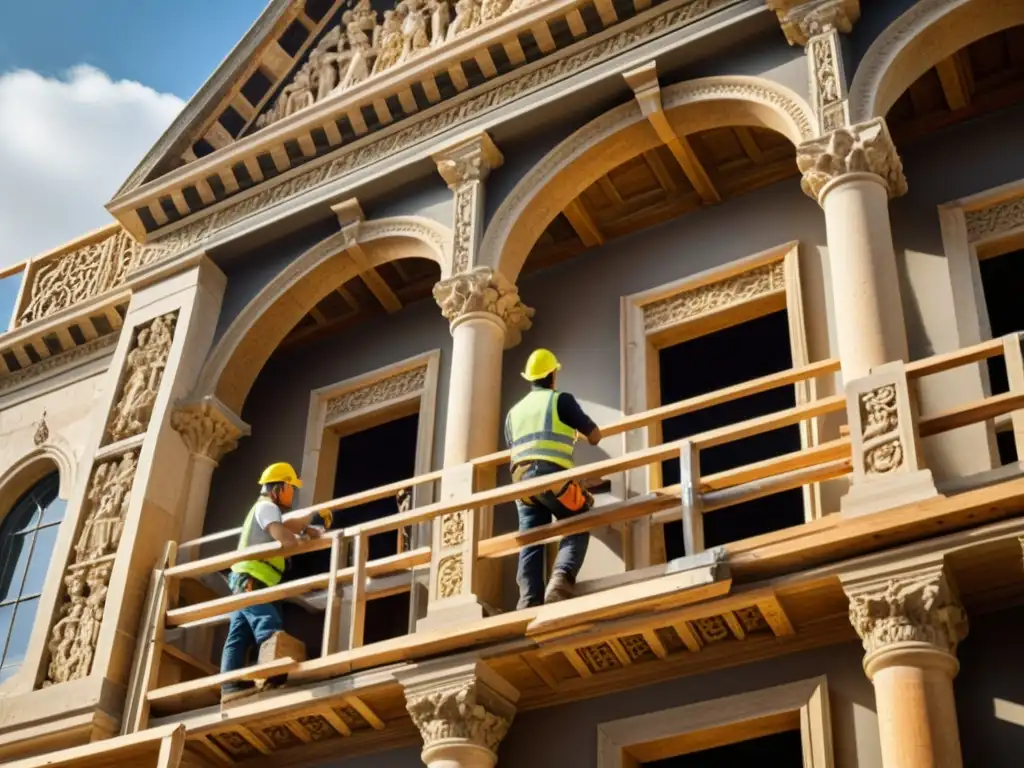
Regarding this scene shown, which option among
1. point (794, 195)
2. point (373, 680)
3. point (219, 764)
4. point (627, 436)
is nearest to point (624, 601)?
point (373, 680)

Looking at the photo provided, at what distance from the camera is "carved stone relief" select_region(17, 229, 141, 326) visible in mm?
17516

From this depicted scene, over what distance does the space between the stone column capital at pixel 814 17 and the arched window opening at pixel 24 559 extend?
29.7ft

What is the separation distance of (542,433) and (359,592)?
6.04 feet

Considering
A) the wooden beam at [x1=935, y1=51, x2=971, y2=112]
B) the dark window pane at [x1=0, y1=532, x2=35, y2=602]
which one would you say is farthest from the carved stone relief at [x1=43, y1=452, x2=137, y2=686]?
the wooden beam at [x1=935, y1=51, x2=971, y2=112]

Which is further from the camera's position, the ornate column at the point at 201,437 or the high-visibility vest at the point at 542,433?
the ornate column at the point at 201,437

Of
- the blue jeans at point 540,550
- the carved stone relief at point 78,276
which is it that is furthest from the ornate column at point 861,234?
the carved stone relief at point 78,276

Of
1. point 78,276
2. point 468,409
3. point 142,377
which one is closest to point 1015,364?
point 468,409

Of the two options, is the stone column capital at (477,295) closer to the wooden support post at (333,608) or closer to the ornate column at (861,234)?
the wooden support post at (333,608)

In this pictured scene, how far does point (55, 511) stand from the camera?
16.7m

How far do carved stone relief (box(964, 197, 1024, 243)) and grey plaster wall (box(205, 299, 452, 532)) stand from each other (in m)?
5.03

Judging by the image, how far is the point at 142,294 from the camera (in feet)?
53.1

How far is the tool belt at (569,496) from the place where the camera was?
37.1 ft

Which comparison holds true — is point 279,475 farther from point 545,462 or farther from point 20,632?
point 20,632

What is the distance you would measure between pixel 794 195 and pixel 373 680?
230 inches
